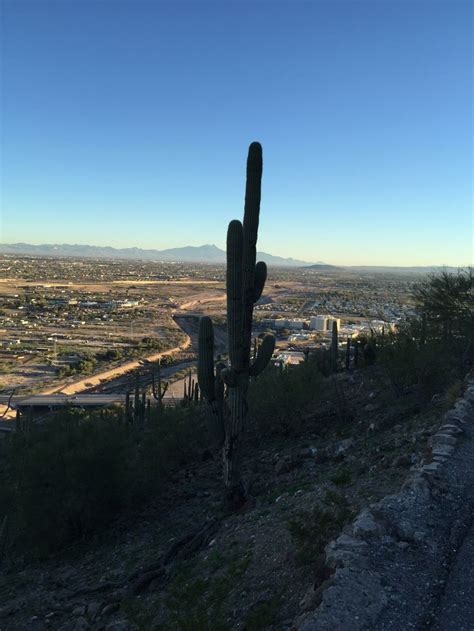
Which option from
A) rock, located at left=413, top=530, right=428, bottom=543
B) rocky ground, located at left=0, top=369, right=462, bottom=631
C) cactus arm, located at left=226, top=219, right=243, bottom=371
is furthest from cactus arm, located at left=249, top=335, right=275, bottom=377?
rock, located at left=413, top=530, right=428, bottom=543

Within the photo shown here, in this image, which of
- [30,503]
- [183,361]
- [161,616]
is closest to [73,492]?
[30,503]

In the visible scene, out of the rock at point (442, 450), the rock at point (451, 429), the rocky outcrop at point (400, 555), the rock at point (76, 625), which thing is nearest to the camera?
the rocky outcrop at point (400, 555)

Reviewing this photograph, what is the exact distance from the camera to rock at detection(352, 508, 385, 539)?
624cm

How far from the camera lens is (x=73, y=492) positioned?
10.4m

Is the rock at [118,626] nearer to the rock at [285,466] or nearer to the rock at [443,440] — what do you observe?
the rock at [285,466]

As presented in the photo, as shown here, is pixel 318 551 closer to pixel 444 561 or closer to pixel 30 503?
pixel 444 561

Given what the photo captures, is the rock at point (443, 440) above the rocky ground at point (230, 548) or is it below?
above

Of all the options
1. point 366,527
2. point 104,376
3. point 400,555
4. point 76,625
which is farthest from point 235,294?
point 104,376

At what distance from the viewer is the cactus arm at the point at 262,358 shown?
10.6m

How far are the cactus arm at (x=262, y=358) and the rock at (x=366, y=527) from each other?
4.41 metres

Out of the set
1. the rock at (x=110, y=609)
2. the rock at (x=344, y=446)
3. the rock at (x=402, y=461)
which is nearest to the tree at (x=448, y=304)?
the rock at (x=344, y=446)

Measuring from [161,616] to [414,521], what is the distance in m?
3.68

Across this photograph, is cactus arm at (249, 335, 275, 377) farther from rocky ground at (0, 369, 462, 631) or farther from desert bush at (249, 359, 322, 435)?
desert bush at (249, 359, 322, 435)

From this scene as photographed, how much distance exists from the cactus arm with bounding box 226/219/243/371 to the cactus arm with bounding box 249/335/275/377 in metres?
0.57
